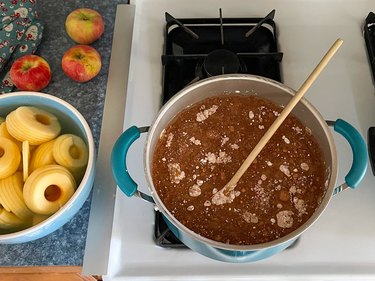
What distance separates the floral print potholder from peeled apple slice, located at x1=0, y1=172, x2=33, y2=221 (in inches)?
A: 9.3

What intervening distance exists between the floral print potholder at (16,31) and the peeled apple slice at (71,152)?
22 centimetres

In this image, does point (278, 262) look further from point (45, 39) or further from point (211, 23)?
point (45, 39)

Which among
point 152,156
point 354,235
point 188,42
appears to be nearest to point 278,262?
point 354,235

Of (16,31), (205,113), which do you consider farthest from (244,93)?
(16,31)

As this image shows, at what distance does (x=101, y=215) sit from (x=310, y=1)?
0.56m

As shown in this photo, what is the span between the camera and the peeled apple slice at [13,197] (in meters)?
0.68

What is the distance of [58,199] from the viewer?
0.68 metres

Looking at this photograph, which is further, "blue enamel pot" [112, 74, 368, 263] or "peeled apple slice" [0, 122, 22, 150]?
"peeled apple slice" [0, 122, 22, 150]

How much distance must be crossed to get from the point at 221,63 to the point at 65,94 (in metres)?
0.28

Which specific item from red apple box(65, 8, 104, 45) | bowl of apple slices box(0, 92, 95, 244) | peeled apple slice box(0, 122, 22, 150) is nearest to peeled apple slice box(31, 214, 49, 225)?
bowl of apple slices box(0, 92, 95, 244)

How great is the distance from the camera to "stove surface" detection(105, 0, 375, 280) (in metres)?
0.69

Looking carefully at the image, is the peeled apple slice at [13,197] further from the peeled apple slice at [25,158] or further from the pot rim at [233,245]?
the pot rim at [233,245]

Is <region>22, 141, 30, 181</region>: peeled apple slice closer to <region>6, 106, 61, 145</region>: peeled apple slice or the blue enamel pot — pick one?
<region>6, 106, 61, 145</region>: peeled apple slice

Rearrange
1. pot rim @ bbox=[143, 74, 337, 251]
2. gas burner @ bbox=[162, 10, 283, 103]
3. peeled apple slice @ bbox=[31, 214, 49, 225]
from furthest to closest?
gas burner @ bbox=[162, 10, 283, 103] < peeled apple slice @ bbox=[31, 214, 49, 225] < pot rim @ bbox=[143, 74, 337, 251]
